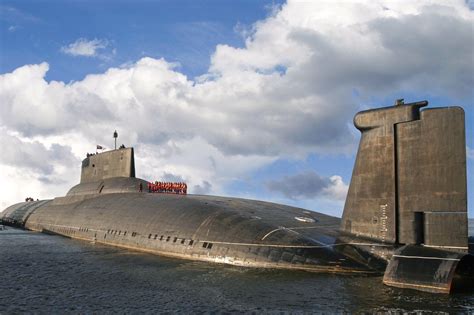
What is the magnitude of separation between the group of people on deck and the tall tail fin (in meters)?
23.2

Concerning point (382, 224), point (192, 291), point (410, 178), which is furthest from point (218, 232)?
point (410, 178)

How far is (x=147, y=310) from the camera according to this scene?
50.9 ft

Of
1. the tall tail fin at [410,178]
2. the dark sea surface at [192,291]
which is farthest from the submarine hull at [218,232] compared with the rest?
the tall tail fin at [410,178]

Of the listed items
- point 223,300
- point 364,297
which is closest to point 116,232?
point 223,300

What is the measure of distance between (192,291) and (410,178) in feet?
32.6

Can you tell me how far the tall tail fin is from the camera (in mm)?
18281

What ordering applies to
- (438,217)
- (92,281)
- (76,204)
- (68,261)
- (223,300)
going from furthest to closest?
(76,204) → (68,261) → (92,281) → (438,217) → (223,300)

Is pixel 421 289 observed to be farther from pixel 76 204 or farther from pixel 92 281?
pixel 76 204

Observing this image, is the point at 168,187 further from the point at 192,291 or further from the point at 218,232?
the point at 192,291

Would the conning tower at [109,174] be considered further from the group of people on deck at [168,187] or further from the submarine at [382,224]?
the submarine at [382,224]

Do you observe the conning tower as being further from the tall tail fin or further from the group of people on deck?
the tall tail fin

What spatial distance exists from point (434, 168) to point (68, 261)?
66.0 feet

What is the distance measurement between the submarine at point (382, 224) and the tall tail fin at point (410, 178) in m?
0.04

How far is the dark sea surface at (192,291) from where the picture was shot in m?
15.6
